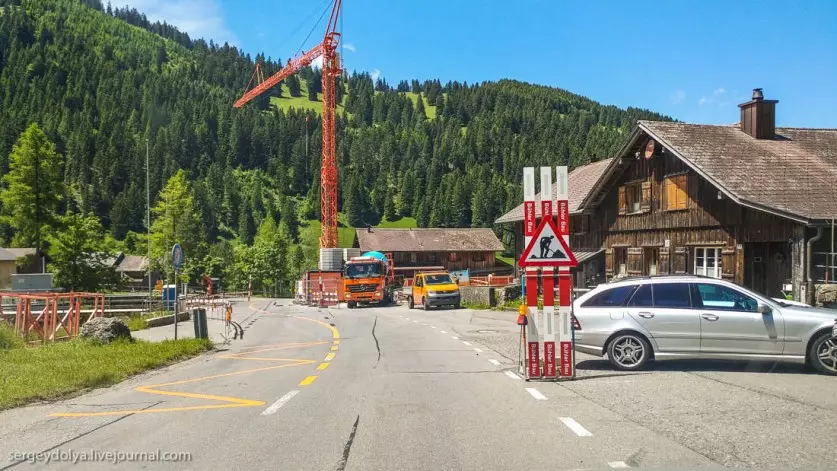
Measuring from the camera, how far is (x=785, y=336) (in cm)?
1091

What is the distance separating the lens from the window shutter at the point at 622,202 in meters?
31.5

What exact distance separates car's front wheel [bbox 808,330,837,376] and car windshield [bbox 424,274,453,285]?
28.3m

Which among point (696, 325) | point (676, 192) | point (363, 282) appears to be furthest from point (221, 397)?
point (363, 282)

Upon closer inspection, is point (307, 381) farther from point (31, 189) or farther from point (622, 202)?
point (31, 189)

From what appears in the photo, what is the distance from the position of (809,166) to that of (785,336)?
16.1m

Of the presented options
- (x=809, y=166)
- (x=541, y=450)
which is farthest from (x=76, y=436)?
(x=809, y=166)

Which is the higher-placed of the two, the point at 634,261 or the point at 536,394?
the point at 634,261

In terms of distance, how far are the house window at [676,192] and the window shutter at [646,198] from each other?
1.22 metres

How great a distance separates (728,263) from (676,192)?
4250 millimetres

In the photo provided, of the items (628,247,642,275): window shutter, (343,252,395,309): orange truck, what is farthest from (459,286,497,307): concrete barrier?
(628,247,642,275): window shutter

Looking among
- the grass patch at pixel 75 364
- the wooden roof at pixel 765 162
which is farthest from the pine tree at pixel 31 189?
the wooden roof at pixel 765 162

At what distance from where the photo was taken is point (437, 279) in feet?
128

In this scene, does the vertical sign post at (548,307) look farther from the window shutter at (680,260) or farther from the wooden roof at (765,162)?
the window shutter at (680,260)

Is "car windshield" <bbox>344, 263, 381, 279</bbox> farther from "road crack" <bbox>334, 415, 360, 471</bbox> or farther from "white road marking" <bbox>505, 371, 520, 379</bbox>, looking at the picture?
"road crack" <bbox>334, 415, 360, 471</bbox>
